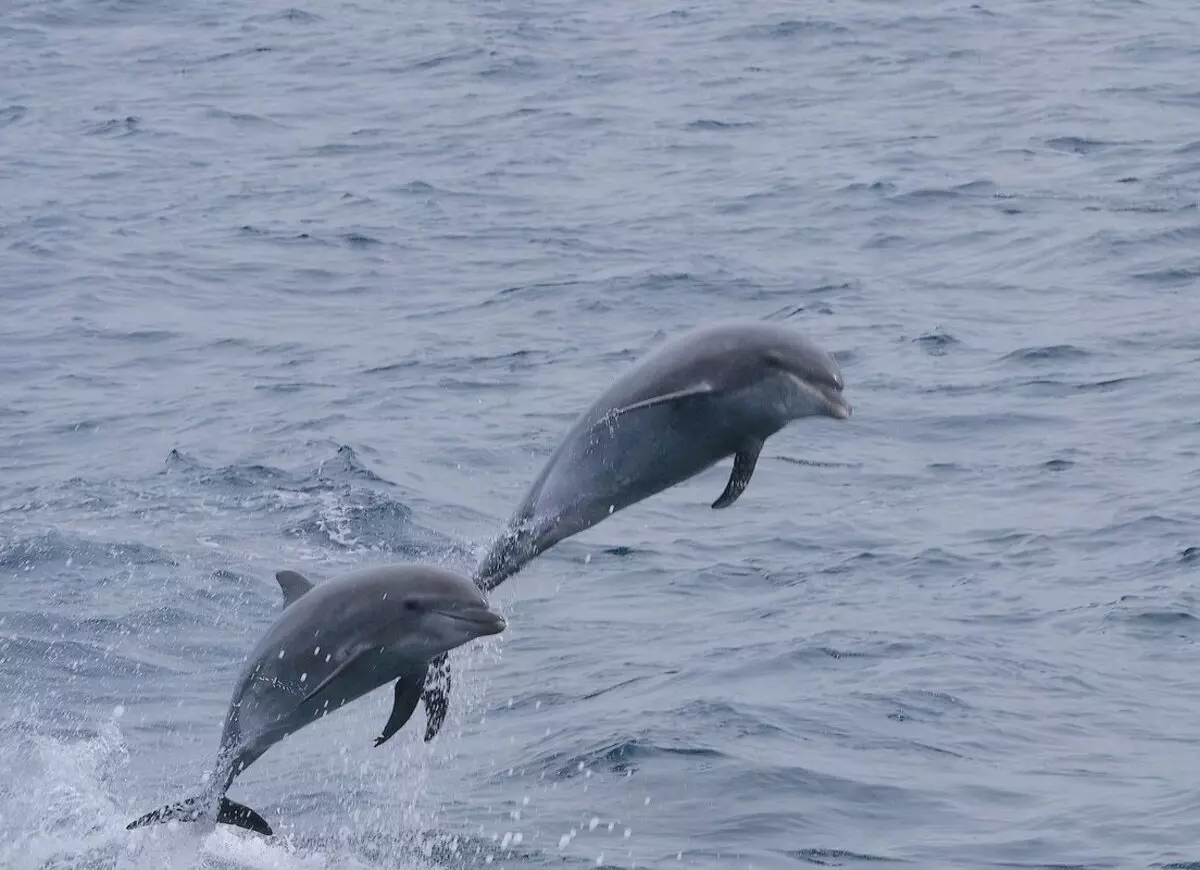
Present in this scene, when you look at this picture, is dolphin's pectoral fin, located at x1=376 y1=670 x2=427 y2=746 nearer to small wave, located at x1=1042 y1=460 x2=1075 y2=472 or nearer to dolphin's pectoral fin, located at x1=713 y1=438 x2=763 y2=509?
dolphin's pectoral fin, located at x1=713 y1=438 x2=763 y2=509

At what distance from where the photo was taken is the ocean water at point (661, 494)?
12.8 m

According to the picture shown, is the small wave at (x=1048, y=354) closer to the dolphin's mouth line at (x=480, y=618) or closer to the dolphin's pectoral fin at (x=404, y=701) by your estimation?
the dolphin's pectoral fin at (x=404, y=701)

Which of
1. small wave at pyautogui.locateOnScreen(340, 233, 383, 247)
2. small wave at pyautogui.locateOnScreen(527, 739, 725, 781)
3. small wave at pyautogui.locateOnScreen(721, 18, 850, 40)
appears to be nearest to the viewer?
small wave at pyautogui.locateOnScreen(527, 739, 725, 781)

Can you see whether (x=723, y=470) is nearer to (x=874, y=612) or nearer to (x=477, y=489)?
(x=477, y=489)

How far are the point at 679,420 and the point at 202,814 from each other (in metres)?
2.68

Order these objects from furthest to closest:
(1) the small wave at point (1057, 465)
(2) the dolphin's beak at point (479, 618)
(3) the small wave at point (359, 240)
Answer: (3) the small wave at point (359, 240) → (1) the small wave at point (1057, 465) → (2) the dolphin's beak at point (479, 618)

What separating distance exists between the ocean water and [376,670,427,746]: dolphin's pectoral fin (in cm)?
345

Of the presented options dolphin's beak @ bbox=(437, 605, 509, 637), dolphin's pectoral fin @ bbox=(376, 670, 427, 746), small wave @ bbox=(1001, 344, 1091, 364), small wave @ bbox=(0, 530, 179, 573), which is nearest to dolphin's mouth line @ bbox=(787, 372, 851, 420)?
dolphin's beak @ bbox=(437, 605, 509, 637)

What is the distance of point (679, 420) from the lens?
806cm

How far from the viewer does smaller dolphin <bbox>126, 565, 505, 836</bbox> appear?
325 inches

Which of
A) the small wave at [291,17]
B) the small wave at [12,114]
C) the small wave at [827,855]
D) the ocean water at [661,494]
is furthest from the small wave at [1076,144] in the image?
the small wave at [827,855]

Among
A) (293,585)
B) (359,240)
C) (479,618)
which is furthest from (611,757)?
(359,240)

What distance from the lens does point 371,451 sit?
62.2 feet

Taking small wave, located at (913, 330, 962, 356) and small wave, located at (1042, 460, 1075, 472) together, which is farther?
small wave, located at (913, 330, 962, 356)
